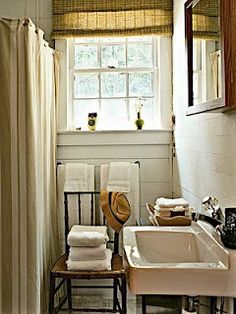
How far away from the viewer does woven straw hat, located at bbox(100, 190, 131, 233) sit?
3.08 m

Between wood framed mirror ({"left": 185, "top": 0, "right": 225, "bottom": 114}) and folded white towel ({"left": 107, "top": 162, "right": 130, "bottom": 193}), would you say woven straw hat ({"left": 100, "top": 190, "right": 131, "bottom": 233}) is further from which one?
wood framed mirror ({"left": 185, "top": 0, "right": 225, "bottom": 114})

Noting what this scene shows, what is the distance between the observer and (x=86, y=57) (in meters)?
3.57

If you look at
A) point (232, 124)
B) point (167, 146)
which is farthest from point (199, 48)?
point (167, 146)

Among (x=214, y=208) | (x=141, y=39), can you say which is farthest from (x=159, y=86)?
(x=214, y=208)

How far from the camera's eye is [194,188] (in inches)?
106

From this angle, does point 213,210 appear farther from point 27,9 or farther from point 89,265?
point 27,9

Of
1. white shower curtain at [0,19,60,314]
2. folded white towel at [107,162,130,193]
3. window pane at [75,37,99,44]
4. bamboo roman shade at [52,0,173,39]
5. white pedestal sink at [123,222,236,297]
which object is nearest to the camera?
white pedestal sink at [123,222,236,297]

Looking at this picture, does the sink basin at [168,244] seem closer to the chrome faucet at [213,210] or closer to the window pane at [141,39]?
the chrome faucet at [213,210]

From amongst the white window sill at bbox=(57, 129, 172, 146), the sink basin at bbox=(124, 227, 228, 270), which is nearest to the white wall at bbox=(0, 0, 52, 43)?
the white window sill at bbox=(57, 129, 172, 146)

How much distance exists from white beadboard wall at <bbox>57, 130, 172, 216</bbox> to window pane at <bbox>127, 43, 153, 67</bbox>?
0.57 metres

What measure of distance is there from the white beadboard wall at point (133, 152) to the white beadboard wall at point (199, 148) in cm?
13

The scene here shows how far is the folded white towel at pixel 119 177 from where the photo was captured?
3297mm

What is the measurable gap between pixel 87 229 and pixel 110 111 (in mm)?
992

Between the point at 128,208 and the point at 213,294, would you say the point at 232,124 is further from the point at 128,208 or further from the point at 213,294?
the point at 128,208
